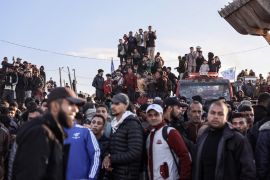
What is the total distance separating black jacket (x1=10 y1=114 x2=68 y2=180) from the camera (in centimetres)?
400

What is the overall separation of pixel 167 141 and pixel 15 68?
1704cm

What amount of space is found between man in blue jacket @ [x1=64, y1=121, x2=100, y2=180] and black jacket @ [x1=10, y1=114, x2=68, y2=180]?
6.82ft

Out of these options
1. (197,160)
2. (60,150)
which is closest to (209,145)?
(197,160)

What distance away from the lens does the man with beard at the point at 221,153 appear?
5.96 m

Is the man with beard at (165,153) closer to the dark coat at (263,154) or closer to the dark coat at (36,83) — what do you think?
the dark coat at (263,154)

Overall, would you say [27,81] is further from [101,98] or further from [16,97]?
[101,98]

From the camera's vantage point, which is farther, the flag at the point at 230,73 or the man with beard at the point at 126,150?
the flag at the point at 230,73

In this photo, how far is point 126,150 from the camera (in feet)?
22.7

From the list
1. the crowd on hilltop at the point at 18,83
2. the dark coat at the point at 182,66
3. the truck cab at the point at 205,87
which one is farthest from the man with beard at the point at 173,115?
the dark coat at the point at 182,66

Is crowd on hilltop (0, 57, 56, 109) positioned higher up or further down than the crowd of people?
higher up

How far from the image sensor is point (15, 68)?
2275cm

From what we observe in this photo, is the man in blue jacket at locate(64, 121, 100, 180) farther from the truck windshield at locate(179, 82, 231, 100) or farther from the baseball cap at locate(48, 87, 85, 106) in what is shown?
the truck windshield at locate(179, 82, 231, 100)

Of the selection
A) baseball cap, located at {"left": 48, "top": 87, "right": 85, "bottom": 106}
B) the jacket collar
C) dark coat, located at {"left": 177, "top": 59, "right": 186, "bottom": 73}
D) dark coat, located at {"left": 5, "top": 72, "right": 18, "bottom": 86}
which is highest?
dark coat, located at {"left": 177, "top": 59, "right": 186, "bottom": 73}

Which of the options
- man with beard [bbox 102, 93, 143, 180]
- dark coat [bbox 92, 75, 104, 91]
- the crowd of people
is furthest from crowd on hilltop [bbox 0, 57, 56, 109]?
man with beard [bbox 102, 93, 143, 180]
